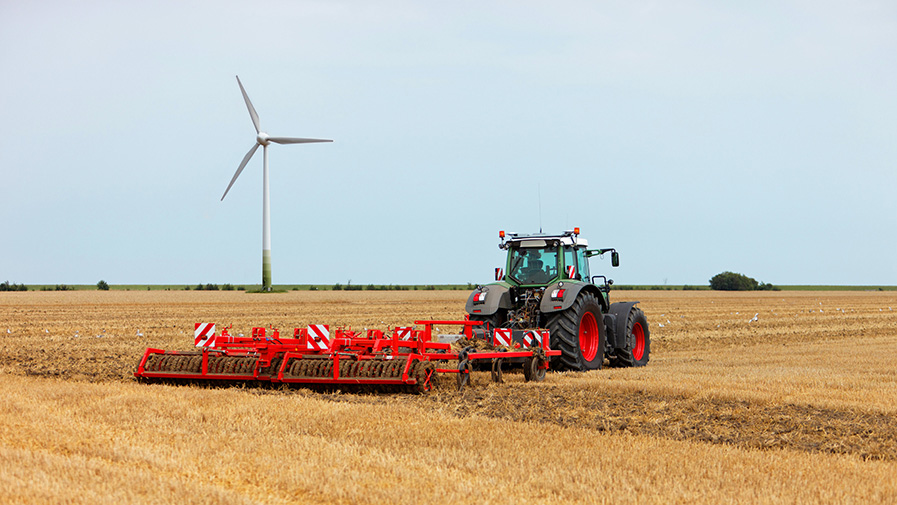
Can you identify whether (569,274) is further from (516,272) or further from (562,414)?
(562,414)

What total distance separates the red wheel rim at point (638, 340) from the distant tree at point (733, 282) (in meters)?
74.2

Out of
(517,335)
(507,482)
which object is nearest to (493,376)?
(517,335)

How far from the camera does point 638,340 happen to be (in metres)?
15.3

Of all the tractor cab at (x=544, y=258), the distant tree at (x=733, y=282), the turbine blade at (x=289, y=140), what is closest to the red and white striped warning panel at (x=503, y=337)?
the tractor cab at (x=544, y=258)

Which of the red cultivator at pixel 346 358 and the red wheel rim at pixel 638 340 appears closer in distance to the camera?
the red cultivator at pixel 346 358

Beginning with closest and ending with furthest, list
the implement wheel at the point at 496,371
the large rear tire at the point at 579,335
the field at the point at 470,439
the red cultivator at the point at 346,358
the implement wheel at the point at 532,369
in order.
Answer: the field at the point at 470,439 → the red cultivator at the point at 346,358 → the implement wheel at the point at 496,371 → the implement wheel at the point at 532,369 → the large rear tire at the point at 579,335

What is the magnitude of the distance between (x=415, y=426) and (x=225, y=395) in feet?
10.0

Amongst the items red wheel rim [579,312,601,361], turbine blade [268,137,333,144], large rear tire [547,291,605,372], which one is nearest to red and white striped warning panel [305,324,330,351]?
large rear tire [547,291,605,372]

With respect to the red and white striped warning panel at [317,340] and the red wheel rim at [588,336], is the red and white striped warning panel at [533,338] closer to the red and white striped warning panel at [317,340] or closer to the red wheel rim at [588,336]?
the red wheel rim at [588,336]

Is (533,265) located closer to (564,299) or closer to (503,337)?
(564,299)

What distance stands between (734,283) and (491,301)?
77.6 meters

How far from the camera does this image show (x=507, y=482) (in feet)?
19.9

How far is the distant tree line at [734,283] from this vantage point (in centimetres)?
8538

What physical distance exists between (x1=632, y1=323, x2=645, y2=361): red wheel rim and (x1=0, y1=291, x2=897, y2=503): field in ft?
4.77
